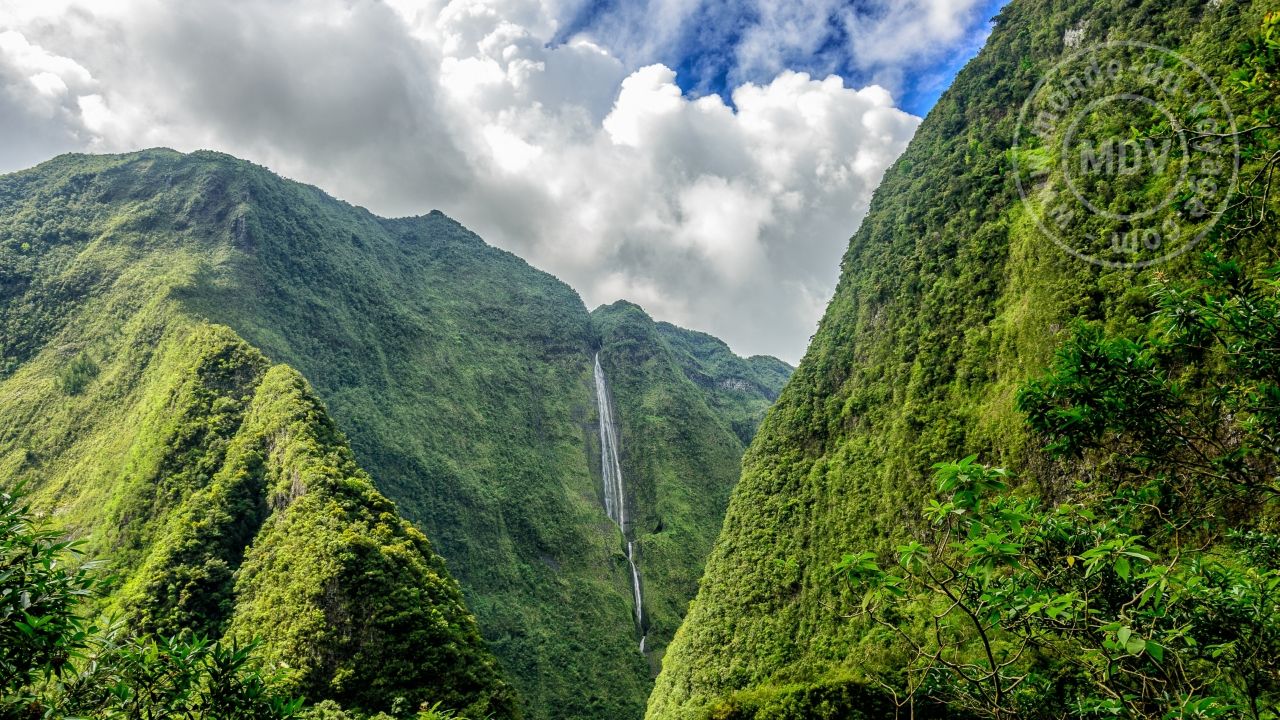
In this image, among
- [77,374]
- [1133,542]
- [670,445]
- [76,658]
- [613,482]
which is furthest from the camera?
[670,445]

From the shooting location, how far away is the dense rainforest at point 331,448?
2853 cm

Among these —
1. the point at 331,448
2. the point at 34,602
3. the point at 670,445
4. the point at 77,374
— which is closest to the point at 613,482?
the point at 670,445

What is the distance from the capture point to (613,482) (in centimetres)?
9225

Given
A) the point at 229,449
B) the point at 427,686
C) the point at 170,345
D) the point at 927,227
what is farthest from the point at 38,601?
the point at 170,345

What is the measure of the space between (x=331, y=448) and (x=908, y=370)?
3981 centimetres

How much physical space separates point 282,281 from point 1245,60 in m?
92.7

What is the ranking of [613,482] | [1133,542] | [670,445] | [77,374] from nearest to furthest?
[1133,542], [77,374], [613,482], [670,445]

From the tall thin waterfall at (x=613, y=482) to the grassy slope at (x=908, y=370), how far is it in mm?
26274

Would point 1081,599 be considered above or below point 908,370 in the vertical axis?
below

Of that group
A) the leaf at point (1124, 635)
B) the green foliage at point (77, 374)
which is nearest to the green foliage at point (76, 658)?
the leaf at point (1124, 635)

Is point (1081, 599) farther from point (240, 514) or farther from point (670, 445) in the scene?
point (670, 445)

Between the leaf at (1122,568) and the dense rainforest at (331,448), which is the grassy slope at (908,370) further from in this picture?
the leaf at (1122,568)

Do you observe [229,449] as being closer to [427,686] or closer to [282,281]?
[427,686]

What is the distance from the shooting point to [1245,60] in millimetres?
4367
